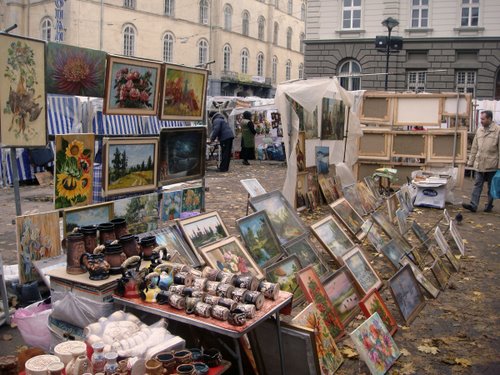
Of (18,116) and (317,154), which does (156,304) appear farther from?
(317,154)

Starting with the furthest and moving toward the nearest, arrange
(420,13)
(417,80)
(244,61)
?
(244,61)
(417,80)
(420,13)

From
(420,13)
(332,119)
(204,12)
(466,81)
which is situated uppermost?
(204,12)

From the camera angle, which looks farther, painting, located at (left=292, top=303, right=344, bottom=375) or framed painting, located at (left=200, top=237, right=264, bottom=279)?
framed painting, located at (left=200, top=237, right=264, bottom=279)

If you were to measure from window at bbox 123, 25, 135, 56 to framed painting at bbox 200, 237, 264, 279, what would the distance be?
35977mm

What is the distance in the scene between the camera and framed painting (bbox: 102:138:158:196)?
14.6 ft

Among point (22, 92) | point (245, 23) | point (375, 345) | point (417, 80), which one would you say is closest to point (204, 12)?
point (245, 23)

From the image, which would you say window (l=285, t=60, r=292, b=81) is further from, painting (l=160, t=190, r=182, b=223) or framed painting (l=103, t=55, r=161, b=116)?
framed painting (l=103, t=55, r=161, b=116)

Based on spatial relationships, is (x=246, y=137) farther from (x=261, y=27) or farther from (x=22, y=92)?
(x=261, y=27)

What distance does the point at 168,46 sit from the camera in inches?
1628

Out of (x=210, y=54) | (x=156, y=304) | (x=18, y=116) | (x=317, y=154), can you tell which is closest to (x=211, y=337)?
(x=156, y=304)

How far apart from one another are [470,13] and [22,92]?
86.7 ft

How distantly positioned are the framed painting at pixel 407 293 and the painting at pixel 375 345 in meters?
0.58

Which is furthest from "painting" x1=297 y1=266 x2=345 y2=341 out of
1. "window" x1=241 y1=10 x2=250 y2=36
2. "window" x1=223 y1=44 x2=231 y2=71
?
"window" x1=241 y1=10 x2=250 y2=36

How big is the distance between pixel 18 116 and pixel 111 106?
772mm
